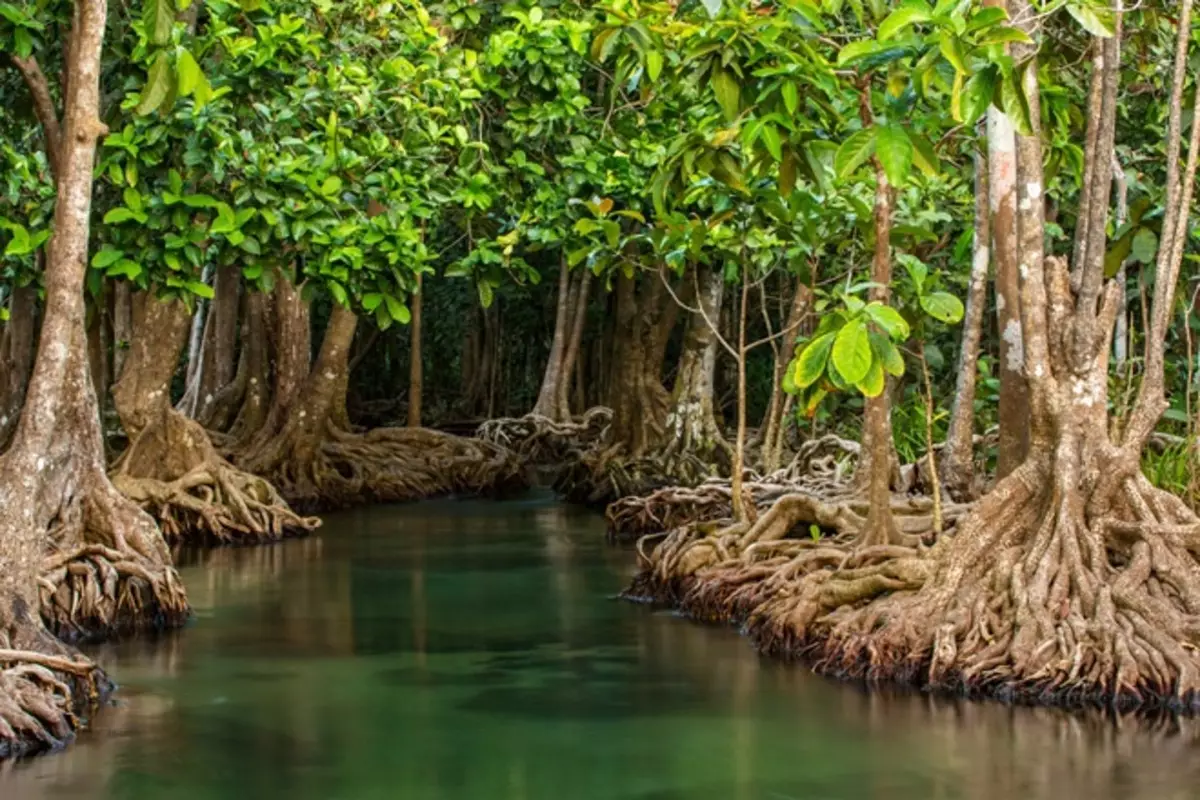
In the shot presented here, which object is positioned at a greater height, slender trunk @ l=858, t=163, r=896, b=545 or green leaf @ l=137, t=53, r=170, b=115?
green leaf @ l=137, t=53, r=170, b=115

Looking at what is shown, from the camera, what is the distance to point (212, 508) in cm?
1622

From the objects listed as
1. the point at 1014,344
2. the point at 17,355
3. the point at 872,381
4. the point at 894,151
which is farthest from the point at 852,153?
the point at 17,355

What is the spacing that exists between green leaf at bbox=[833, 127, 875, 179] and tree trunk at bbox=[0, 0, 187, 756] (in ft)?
12.3

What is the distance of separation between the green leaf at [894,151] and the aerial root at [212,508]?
358 inches

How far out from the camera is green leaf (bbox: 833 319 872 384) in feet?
28.4

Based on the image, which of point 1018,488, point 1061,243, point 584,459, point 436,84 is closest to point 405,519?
point 584,459

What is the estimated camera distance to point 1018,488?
9789 millimetres

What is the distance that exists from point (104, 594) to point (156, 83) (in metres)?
3.78

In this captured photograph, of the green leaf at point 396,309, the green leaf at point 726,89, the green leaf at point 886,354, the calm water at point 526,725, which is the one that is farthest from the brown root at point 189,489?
the green leaf at point 886,354

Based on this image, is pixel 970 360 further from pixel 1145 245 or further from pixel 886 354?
pixel 886 354

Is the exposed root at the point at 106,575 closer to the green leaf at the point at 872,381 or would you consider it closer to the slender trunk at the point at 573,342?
the green leaf at the point at 872,381

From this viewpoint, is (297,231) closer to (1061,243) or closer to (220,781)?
(220,781)

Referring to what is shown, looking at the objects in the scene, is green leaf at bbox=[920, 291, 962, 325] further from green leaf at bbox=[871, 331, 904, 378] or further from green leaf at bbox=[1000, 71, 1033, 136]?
green leaf at bbox=[1000, 71, 1033, 136]

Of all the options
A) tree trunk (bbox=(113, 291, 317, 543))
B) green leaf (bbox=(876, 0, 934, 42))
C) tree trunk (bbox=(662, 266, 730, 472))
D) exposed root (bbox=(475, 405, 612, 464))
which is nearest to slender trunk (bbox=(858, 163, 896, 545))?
green leaf (bbox=(876, 0, 934, 42))
